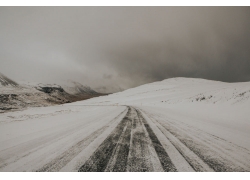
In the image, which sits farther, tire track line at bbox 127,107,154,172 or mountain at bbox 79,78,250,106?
mountain at bbox 79,78,250,106

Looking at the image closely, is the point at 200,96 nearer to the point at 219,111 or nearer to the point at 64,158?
the point at 219,111

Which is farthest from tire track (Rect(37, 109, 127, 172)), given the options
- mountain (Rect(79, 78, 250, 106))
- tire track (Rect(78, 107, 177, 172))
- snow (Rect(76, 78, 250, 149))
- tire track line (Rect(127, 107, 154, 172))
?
mountain (Rect(79, 78, 250, 106))

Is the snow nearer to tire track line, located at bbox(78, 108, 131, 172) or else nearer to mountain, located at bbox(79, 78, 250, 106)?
mountain, located at bbox(79, 78, 250, 106)

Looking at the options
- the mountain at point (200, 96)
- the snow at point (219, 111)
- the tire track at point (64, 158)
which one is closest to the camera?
the tire track at point (64, 158)

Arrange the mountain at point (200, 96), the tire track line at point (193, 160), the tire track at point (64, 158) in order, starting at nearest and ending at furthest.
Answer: the tire track at point (64, 158)
the tire track line at point (193, 160)
the mountain at point (200, 96)

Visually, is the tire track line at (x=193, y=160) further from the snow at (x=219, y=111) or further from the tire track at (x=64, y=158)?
the tire track at (x=64, y=158)

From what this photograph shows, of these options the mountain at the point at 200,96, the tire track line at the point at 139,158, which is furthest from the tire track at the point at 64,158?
the mountain at the point at 200,96

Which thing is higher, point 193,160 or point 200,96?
point 200,96

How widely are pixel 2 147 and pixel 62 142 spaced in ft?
5.23

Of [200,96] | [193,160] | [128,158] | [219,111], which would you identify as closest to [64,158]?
[128,158]

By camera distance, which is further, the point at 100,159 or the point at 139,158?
the point at 139,158
